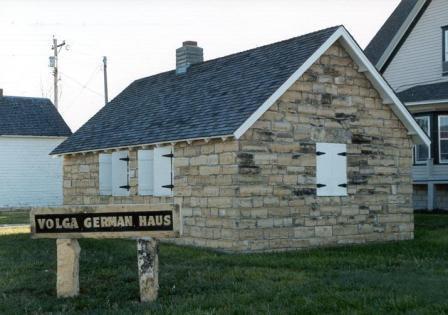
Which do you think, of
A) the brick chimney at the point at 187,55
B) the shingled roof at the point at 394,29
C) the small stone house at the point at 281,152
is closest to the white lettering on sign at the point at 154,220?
the small stone house at the point at 281,152

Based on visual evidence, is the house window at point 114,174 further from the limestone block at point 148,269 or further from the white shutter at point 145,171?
the limestone block at point 148,269

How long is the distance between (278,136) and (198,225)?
9.33 feet

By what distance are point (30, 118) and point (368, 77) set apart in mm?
24175

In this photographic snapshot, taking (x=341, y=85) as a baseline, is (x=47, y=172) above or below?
below

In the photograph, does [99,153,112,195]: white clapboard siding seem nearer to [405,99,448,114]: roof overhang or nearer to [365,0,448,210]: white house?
[405,99,448,114]: roof overhang

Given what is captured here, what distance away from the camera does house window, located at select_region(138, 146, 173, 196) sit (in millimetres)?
17609

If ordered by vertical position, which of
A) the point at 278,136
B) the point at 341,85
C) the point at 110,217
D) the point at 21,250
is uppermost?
the point at 341,85

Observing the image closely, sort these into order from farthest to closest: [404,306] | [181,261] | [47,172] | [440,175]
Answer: [47,172], [440,175], [181,261], [404,306]

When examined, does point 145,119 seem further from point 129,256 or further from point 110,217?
point 110,217

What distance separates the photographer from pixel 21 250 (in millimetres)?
16078

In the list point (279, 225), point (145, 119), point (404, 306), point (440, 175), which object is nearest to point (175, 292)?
point (404, 306)

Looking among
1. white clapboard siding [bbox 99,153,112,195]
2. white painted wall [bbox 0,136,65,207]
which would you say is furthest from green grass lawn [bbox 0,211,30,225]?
white clapboard siding [bbox 99,153,112,195]

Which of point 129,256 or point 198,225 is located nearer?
point 129,256

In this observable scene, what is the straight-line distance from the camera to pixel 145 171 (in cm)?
1861
